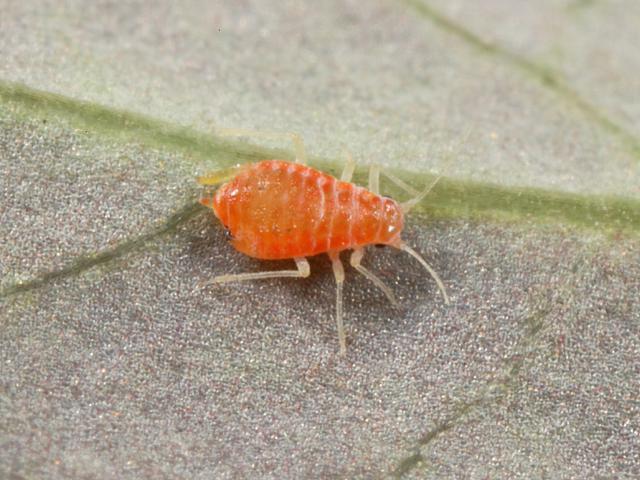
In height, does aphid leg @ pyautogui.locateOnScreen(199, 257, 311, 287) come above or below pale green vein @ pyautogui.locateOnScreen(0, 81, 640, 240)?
below

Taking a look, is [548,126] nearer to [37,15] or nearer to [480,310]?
[480,310]

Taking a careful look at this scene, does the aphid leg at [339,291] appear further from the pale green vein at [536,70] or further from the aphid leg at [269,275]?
the pale green vein at [536,70]

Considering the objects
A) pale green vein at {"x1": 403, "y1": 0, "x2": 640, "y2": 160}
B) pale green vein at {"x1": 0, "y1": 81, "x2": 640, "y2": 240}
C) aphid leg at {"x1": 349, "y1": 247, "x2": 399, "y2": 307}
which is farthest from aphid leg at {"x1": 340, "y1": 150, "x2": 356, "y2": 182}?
pale green vein at {"x1": 403, "y1": 0, "x2": 640, "y2": 160}

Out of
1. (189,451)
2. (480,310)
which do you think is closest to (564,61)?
(480,310)

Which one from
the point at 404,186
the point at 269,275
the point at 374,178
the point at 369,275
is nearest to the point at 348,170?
the point at 374,178

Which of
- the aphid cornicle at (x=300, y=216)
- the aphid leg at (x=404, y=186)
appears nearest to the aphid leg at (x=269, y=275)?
the aphid cornicle at (x=300, y=216)

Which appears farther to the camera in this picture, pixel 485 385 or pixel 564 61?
pixel 564 61

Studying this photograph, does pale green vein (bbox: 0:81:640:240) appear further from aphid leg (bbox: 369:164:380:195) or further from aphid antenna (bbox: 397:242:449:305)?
aphid antenna (bbox: 397:242:449:305)
